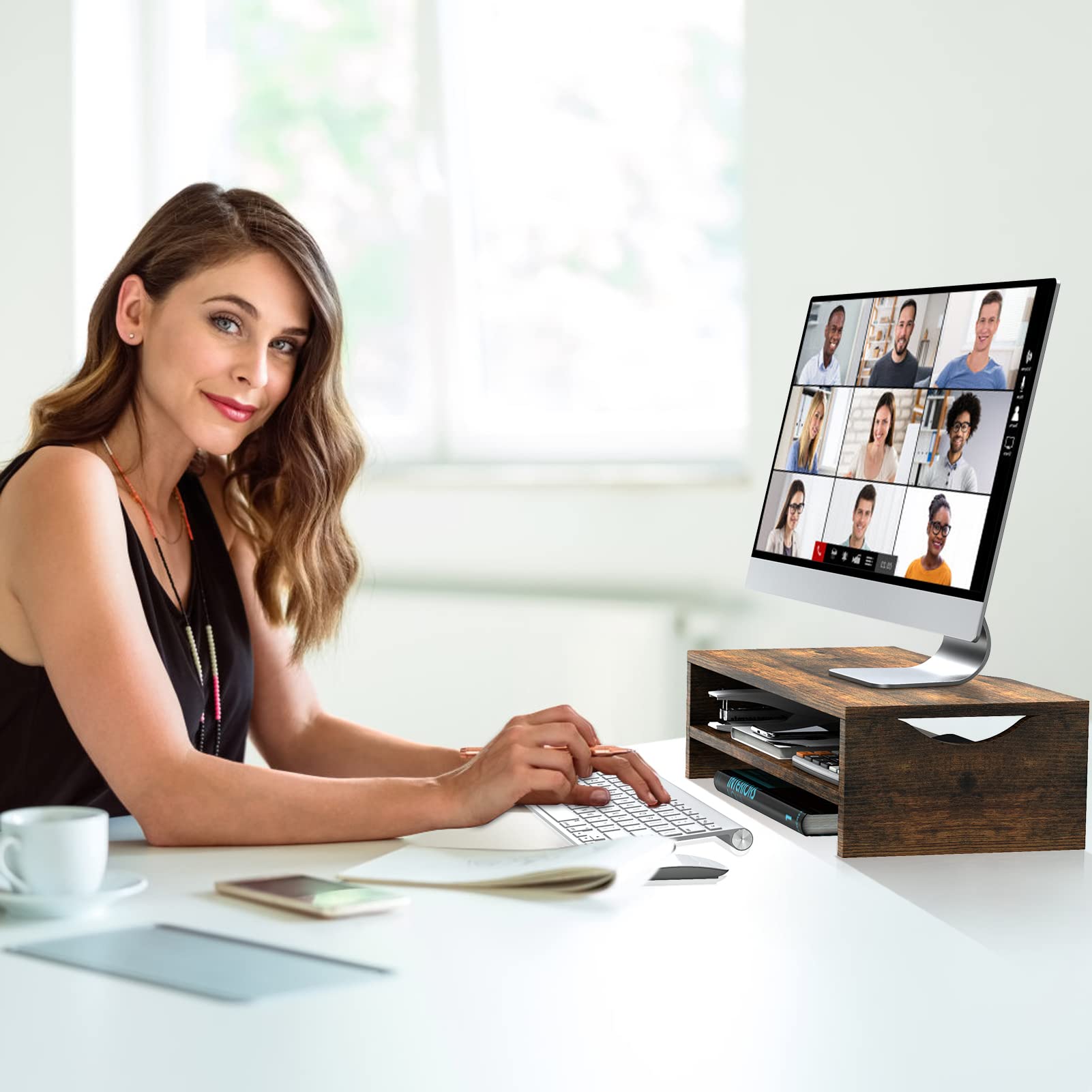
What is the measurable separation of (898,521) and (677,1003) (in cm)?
70

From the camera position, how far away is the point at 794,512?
5.25 feet

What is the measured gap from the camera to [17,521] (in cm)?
139

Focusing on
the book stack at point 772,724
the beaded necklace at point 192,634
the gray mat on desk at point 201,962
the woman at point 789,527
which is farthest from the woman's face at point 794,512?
the gray mat on desk at point 201,962

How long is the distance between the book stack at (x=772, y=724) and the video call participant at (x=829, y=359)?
1.25 ft

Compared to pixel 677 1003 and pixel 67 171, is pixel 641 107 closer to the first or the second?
pixel 67 171

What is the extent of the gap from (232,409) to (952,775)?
3.09ft

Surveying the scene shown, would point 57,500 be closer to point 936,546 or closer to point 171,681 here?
point 171,681

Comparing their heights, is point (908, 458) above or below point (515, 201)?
below

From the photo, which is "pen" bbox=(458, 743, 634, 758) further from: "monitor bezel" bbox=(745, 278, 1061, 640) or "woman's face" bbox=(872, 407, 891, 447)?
"woman's face" bbox=(872, 407, 891, 447)

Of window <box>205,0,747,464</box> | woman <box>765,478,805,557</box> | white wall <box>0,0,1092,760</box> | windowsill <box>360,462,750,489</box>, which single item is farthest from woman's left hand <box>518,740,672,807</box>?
window <box>205,0,747,464</box>

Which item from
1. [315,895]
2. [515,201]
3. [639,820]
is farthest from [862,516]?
[515,201]

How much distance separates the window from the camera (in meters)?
2.94

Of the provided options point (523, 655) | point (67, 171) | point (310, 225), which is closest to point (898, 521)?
point (523, 655)

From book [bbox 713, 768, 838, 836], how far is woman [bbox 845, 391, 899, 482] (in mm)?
352
